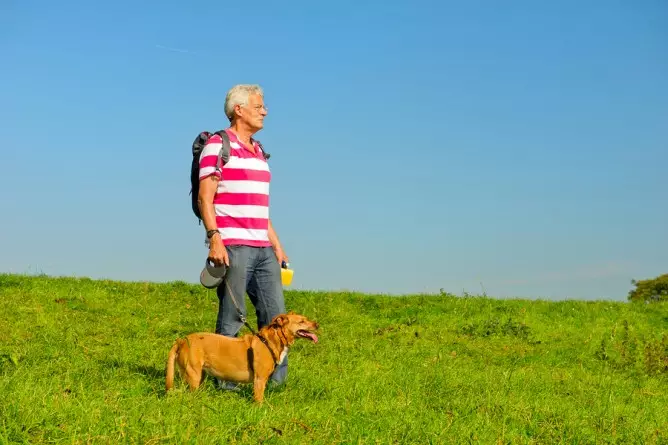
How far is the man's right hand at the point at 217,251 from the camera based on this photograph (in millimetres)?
7293

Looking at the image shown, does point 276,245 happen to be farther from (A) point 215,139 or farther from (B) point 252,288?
(A) point 215,139

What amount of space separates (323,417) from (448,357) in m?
6.87

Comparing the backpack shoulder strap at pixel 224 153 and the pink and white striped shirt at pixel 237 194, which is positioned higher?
the backpack shoulder strap at pixel 224 153

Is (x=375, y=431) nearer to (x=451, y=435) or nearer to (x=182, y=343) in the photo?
(x=451, y=435)

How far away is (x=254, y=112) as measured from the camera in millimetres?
7750

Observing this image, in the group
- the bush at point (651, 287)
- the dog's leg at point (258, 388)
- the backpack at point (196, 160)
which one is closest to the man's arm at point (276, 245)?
the backpack at point (196, 160)

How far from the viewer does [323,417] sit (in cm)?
662

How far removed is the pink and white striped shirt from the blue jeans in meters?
0.15

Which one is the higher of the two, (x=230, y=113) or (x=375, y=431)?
(x=230, y=113)

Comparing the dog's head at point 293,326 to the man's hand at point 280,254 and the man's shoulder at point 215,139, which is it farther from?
the man's shoulder at point 215,139

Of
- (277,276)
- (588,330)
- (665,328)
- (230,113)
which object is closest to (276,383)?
(277,276)

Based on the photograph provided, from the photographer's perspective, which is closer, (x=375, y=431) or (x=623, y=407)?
(x=375, y=431)

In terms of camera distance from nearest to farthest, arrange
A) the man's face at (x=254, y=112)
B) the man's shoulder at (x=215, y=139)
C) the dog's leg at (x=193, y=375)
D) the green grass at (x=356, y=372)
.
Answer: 1. the green grass at (x=356, y=372)
2. the dog's leg at (x=193, y=375)
3. the man's shoulder at (x=215, y=139)
4. the man's face at (x=254, y=112)

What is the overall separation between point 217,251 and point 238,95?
Result: 1589 millimetres
